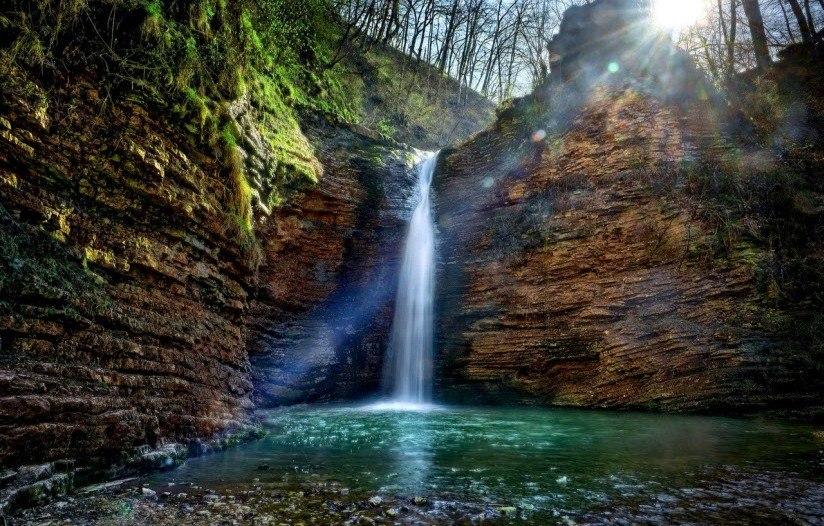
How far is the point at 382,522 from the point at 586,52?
14.2m

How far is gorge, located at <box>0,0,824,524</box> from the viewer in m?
3.49

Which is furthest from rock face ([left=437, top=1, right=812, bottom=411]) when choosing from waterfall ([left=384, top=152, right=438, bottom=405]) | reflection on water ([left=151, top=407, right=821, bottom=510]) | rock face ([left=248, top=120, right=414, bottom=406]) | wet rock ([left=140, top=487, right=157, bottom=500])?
wet rock ([left=140, top=487, right=157, bottom=500])

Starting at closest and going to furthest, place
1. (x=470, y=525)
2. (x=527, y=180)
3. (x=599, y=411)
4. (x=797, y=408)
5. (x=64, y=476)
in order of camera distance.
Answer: (x=470, y=525)
(x=64, y=476)
(x=797, y=408)
(x=599, y=411)
(x=527, y=180)

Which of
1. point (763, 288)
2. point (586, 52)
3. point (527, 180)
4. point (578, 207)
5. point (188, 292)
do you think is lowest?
point (188, 292)

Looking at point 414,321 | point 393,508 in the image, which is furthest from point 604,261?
point 393,508

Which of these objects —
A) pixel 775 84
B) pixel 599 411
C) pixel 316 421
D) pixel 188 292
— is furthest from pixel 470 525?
pixel 775 84

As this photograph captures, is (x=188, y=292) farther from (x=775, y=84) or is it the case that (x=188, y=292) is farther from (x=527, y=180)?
(x=775, y=84)

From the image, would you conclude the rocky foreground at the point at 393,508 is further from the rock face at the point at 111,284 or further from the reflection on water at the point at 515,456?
the rock face at the point at 111,284

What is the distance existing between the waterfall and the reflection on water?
13.0 ft

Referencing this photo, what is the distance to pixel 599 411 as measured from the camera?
9.06 m

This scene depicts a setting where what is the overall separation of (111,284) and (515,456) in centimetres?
456

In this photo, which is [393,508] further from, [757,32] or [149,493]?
[757,32]

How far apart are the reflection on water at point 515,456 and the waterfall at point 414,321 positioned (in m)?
3.97

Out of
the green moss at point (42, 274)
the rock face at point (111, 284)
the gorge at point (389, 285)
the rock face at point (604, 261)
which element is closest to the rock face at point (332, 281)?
the gorge at point (389, 285)
